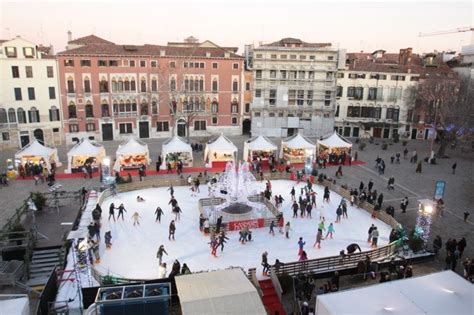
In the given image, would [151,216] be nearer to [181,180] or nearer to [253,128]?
[181,180]

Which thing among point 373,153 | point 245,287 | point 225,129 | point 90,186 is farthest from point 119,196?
point 373,153

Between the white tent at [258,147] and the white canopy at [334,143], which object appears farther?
the white canopy at [334,143]

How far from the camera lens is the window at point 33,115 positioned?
127ft

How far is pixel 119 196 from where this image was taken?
81.4 feet

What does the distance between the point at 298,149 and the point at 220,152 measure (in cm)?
735

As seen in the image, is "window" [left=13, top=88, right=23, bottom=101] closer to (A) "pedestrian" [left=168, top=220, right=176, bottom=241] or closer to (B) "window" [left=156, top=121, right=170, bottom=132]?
(B) "window" [left=156, top=121, right=170, bottom=132]

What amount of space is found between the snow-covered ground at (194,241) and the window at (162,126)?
2130 centimetres

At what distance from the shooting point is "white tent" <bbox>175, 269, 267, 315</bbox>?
1041 cm

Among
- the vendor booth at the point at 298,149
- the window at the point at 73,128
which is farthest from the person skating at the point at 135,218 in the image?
the window at the point at 73,128

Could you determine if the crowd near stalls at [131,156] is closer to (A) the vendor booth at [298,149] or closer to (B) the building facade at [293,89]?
(A) the vendor booth at [298,149]

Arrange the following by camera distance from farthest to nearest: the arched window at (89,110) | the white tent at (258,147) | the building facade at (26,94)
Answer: the arched window at (89,110)
the building facade at (26,94)
the white tent at (258,147)

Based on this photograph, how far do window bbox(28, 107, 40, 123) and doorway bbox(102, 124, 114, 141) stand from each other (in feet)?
21.5

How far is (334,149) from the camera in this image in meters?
35.5

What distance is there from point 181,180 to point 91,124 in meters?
20.0
